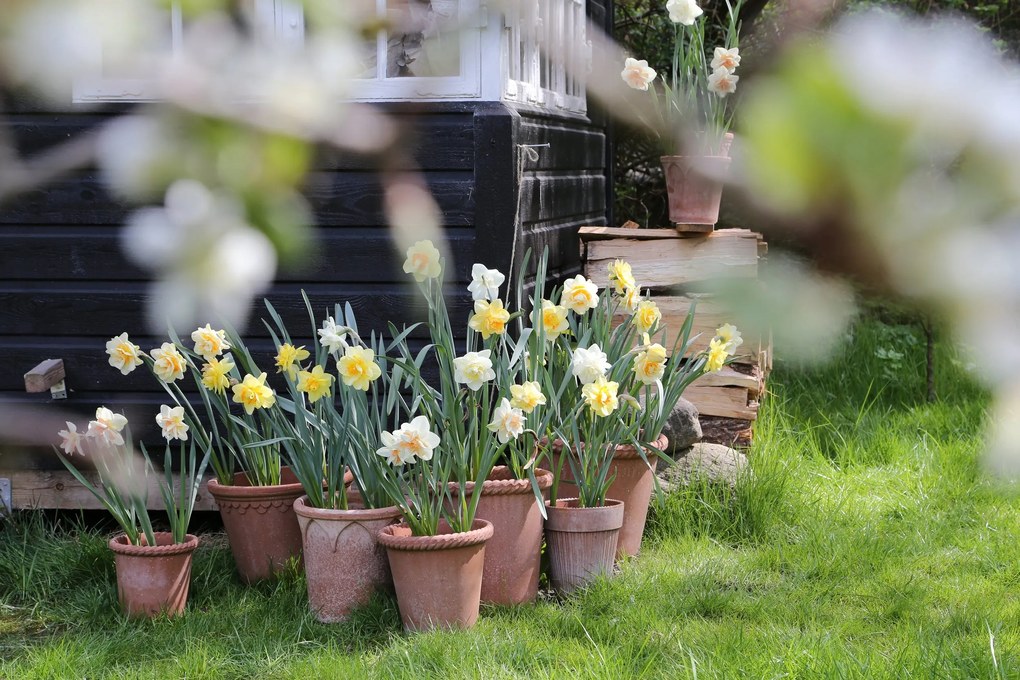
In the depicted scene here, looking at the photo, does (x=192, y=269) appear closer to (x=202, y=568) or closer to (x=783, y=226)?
(x=783, y=226)

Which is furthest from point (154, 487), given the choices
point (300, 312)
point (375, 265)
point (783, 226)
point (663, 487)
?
point (783, 226)

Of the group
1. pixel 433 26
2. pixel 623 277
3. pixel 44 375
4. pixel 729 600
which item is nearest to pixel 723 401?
pixel 623 277

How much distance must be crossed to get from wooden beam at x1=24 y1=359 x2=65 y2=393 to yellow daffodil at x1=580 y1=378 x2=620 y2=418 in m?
1.66

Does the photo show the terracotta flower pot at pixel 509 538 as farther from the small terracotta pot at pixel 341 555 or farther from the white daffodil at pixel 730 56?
the white daffodil at pixel 730 56

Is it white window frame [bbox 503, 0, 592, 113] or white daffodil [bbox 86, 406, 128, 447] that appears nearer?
white window frame [bbox 503, 0, 592, 113]

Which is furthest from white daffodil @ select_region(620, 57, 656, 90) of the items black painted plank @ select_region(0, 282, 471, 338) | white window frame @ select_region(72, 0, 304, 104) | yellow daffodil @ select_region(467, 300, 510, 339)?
black painted plank @ select_region(0, 282, 471, 338)

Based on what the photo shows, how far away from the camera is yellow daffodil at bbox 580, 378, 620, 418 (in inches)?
99.1

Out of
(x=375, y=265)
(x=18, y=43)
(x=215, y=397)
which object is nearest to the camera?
→ (x=18, y=43)

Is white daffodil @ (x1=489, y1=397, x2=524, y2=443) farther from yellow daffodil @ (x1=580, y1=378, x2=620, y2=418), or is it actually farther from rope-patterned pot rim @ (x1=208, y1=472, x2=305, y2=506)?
rope-patterned pot rim @ (x1=208, y1=472, x2=305, y2=506)

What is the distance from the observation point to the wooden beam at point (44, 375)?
3229 millimetres

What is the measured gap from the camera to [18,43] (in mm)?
505

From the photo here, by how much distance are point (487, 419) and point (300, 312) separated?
91 cm

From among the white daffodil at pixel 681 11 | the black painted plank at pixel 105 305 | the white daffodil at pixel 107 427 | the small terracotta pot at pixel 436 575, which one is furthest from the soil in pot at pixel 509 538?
the white daffodil at pixel 681 11

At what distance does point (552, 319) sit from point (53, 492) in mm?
1712
